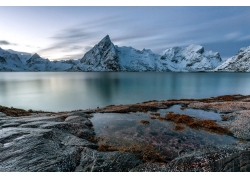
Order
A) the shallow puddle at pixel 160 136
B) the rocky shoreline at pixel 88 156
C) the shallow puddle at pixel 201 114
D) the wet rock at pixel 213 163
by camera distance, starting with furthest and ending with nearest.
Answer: the shallow puddle at pixel 201 114, the shallow puddle at pixel 160 136, the rocky shoreline at pixel 88 156, the wet rock at pixel 213 163

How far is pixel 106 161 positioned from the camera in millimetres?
11594

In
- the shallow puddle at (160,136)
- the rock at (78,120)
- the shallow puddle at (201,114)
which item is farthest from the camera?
the shallow puddle at (201,114)

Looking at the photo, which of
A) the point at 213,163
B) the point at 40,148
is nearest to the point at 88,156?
the point at 40,148

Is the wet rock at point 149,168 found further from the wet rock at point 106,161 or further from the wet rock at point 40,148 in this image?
the wet rock at point 40,148

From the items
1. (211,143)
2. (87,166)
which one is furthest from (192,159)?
(87,166)

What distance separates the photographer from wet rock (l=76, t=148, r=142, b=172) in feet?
36.1

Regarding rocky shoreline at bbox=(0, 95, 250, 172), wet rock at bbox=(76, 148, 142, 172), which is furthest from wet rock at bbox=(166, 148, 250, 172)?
wet rock at bbox=(76, 148, 142, 172)

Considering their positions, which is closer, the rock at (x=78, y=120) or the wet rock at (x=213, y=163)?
the wet rock at (x=213, y=163)

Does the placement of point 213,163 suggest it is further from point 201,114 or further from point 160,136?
→ point 201,114

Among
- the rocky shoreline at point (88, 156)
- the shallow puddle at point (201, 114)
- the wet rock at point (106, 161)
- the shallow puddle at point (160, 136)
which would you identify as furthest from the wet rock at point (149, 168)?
the shallow puddle at point (201, 114)

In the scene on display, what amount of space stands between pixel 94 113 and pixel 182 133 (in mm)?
16806

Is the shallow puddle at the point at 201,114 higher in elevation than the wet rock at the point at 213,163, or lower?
lower

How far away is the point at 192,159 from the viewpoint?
11750 millimetres

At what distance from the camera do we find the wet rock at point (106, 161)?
11.0 m
